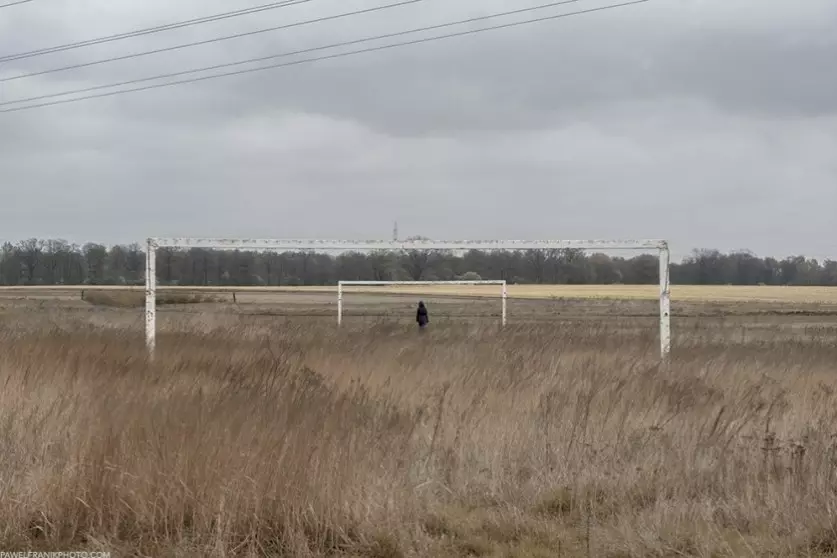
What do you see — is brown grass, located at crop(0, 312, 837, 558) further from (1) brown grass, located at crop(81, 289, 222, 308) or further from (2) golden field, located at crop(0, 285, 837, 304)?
(2) golden field, located at crop(0, 285, 837, 304)

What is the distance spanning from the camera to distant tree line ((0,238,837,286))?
45531 millimetres

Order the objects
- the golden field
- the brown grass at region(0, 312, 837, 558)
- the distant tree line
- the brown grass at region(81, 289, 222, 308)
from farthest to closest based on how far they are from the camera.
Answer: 1. the golden field
2. the brown grass at region(81, 289, 222, 308)
3. the distant tree line
4. the brown grass at region(0, 312, 837, 558)

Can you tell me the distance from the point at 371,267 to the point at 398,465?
39.9 meters

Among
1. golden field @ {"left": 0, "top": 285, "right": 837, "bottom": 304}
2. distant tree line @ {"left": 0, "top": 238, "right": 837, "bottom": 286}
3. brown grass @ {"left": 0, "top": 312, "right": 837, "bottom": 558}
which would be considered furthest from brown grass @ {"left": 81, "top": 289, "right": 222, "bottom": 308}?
brown grass @ {"left": 0, "top": 312, "right": 837, "bottom": 558}

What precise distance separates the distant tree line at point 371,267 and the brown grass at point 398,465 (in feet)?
57.8

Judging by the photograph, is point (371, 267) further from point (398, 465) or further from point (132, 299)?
point (398, 465)

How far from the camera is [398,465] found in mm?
5617

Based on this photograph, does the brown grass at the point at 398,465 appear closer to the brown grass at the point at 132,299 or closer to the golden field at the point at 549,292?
the brown grass at the point at 132,299

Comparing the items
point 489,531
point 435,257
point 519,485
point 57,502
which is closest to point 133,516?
point 57,502

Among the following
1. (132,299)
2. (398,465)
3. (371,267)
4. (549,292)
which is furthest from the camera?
(549,292)

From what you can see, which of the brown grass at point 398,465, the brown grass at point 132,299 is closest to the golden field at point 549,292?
the brown grass at point 132,299

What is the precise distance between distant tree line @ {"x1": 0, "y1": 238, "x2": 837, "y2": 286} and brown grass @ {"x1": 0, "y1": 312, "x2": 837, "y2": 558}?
17603 mm

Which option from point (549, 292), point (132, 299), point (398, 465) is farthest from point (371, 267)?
point (398, 465)

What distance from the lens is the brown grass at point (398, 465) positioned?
180 inches
